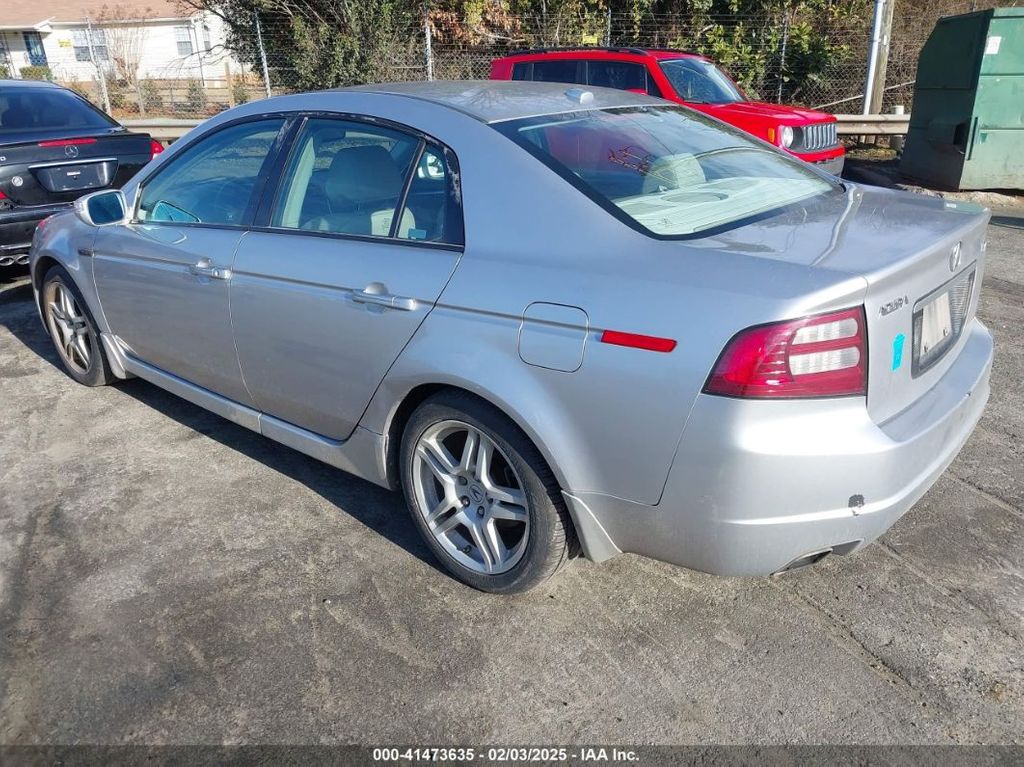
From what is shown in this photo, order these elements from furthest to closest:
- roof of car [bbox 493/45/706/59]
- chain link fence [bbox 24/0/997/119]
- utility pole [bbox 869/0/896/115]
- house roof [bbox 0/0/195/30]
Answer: house roof [bbox 0/0/195/30]
chain link fence [bbox 24/0/997/119]
utility pole [bbox 869/0/896/115]
roof of car [bbox 493/45/706/59]

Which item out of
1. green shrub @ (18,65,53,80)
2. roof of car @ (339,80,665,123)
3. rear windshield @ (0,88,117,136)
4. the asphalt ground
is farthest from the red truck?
green shrub @ (18,65,53,80)

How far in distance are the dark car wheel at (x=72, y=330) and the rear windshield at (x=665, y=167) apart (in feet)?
9.70

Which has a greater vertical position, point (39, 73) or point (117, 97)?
point (39, 73)

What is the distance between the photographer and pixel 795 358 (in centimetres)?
216

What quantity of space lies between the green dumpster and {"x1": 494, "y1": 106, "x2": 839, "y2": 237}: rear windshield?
7528mm

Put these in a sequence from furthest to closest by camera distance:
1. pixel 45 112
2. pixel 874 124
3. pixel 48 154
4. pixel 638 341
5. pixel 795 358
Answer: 1. pixel 874 124
2. pixel 45 112
3. pixel 48 154
4. pixel 638 341
5. pixel 795 358

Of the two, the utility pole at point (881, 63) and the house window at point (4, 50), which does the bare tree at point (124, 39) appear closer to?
the house window at point (4, 50)

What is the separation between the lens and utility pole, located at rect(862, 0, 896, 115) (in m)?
13.1

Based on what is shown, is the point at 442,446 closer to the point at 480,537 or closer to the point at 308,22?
the point at 480,537

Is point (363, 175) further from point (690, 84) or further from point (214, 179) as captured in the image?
point (690, 84)

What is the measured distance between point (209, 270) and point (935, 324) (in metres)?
2.69

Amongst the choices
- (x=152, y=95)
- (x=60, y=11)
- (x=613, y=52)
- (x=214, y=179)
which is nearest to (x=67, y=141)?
(x=214, y=179)

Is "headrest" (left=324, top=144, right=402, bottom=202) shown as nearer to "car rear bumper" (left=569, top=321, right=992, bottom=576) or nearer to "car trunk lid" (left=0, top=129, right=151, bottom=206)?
"car rear bumper" (left=569, top=321, right=992, bottom=576)

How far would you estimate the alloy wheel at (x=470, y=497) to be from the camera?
110 inches
